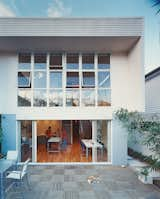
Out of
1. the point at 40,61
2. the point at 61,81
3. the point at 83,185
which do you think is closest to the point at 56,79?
the point at 61,81

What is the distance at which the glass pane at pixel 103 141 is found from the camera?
10.1 meters

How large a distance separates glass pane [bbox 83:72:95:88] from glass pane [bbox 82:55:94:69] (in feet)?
1.22

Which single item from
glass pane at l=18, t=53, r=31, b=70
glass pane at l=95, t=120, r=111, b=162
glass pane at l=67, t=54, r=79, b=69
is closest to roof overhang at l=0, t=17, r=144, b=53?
glass pane at l=18, t=53, r=31, b=70

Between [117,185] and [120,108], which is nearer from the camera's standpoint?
[117,185]

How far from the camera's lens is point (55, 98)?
1011 centimetres

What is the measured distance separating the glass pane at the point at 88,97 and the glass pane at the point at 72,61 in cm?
142

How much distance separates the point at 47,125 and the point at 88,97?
8.99ft

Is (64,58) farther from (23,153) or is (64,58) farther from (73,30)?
(23,153)

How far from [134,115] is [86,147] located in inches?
126

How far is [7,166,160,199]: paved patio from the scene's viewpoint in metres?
6.19

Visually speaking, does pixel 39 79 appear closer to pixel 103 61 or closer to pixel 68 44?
pixel 68 44

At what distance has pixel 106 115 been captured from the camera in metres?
9.92

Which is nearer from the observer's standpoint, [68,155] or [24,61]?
[24,61]

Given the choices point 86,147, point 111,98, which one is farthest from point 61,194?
point 111,98
